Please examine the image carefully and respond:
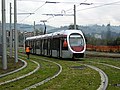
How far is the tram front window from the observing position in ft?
106

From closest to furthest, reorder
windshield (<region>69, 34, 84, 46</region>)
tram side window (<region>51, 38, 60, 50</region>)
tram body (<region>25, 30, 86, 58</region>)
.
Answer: tram body (<region>25, 30, 86, 58</region>)
windshield (<region>69, 34, 84, 46</region>)
tram side window (<region>51, 38, 60, 50</region>)

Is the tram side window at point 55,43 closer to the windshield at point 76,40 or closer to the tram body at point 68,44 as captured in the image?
the tram body at point 68,44

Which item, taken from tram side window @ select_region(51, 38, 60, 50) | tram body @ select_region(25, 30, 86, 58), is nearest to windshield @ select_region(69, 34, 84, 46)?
tram body @ select_region(25, 30, 86, 58)

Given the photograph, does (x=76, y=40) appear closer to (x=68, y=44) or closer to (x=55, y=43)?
(x=68, y=44)

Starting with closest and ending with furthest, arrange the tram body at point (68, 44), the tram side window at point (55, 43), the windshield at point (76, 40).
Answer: the tram body at point (68, 44) → the windshield at point (76, 40) → the tram side window at point (55, 43)

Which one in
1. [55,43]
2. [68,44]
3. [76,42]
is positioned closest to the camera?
[68,44]

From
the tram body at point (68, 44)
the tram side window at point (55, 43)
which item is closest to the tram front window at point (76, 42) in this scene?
the tram body at point (68, 44)

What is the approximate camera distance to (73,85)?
13.1 meters

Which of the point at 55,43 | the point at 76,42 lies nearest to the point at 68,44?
the point at 76,42

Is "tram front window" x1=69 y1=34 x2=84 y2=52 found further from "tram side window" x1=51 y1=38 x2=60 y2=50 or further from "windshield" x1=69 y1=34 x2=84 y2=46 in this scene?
"tram side window" x1=51 y1=38 x2=60 y2=50

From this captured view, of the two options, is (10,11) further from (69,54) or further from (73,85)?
(73,85)

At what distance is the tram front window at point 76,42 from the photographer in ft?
106

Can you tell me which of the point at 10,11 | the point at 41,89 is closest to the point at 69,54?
the point at 10,11

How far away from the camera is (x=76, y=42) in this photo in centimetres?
3275
